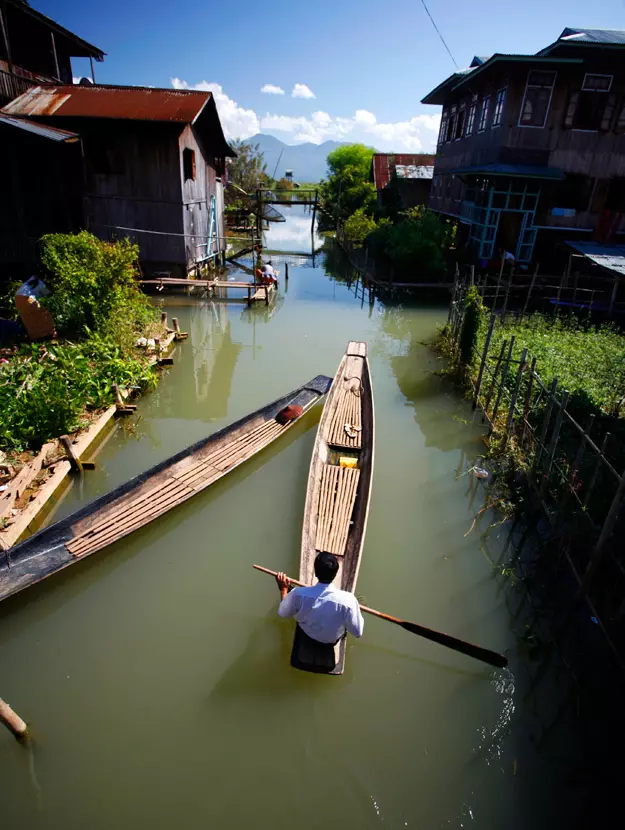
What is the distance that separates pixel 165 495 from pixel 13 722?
2843 mm

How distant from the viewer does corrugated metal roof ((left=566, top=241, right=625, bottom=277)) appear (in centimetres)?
1189

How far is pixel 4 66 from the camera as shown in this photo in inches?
576

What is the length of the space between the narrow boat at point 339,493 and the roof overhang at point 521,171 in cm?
1030

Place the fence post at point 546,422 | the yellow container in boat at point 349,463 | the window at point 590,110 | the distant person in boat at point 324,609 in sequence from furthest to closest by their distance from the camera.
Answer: the window at point 590,110
the yellow container in boat at point 349,463
the fence post at point 546,422
the distant person in boat at point 324,609

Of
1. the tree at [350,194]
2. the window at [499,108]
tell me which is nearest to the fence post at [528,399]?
the window at [499,108]

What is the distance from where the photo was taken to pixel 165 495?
19.5 ft

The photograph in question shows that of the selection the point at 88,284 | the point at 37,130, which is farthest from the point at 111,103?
the point at 88,284

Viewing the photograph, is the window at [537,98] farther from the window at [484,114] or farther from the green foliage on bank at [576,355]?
the green foliage on bank at [576,355]

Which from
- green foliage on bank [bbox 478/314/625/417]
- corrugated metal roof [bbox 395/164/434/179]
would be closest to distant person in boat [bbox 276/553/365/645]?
green foliage on bank [bbox 478/314/625/417]

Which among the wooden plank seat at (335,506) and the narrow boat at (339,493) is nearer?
the narrow boat at (339,493)

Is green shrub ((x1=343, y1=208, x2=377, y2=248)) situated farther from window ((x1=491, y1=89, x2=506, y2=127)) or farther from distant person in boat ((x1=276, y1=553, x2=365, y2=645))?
distant person in boat ((x1=276, y1=553, x2=365, y2=645))

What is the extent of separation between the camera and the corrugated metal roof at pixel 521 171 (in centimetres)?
1488

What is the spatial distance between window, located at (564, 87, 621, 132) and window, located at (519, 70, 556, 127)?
0.78 metres

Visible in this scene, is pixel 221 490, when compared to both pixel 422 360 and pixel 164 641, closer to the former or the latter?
pixel 164 641
